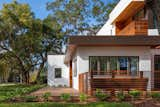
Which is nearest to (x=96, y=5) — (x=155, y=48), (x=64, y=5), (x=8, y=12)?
(x=64, y=5)

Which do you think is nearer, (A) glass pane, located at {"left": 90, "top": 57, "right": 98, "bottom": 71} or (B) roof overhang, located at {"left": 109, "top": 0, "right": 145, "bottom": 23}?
(A) glass pane, located at {"left": 90, "top": 57, "right": 98, "bottom": 71}

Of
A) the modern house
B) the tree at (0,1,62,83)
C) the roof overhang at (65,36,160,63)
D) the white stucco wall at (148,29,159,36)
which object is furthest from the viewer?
the tree at (0,1,62,83)

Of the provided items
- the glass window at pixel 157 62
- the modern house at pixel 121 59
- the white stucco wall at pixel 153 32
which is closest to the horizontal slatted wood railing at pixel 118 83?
the modern house at pixel 121 59

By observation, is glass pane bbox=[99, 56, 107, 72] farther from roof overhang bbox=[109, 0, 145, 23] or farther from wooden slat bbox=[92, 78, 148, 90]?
roof overhang bbox=[109, 0, 145, 23]

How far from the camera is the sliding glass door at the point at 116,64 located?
64.7 ft

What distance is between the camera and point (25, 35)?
4106cm

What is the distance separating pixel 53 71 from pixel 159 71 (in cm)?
1654

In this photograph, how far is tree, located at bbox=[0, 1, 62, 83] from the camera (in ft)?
130

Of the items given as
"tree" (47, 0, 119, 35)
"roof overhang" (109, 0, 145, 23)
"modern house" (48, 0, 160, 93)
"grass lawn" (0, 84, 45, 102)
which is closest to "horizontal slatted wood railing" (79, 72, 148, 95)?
"modern house" (48, 0, 160, 93)

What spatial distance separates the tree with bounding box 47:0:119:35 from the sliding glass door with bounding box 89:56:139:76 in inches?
1122

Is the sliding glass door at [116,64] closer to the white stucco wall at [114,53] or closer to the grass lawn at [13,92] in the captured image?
the white stucco wall at [114,53]

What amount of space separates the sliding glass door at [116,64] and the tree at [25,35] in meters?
21.2

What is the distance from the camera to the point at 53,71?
34938 millimetres

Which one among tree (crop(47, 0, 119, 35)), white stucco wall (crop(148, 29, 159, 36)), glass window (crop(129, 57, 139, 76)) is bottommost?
glass window (crop(129, 57, 139, 76))
